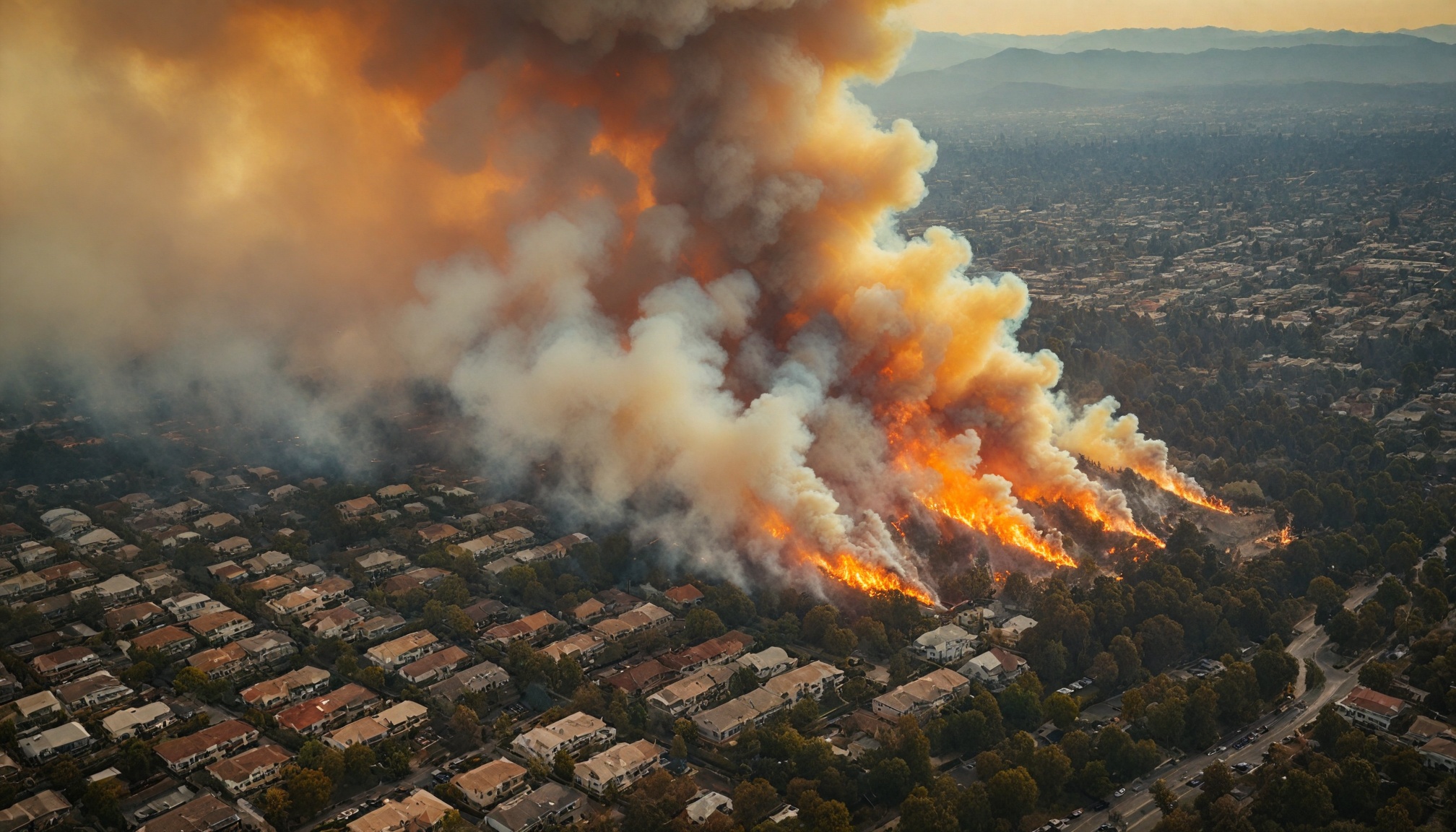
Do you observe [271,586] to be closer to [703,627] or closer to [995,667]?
[703,627]

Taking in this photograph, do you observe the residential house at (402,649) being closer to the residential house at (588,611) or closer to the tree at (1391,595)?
the residential house at (588,611)

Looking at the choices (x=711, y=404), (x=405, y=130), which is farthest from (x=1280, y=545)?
(x=405, y=130)

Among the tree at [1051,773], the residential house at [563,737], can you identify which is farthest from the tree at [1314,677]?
the residential house at [563,737]

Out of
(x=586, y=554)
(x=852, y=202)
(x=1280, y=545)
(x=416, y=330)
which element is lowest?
(x=1280, y=545)

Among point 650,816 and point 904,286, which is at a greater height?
point 904,286

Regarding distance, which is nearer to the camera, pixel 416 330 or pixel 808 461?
pixel 808 461

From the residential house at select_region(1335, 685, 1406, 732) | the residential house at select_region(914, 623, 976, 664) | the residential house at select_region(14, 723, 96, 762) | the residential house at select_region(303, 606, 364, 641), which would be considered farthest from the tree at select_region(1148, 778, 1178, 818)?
the residential house at select_region(14, 723, 96, 762)

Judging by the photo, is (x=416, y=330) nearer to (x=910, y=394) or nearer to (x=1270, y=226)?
(x=910, y=394)

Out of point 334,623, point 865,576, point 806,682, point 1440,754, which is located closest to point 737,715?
point 806,682
